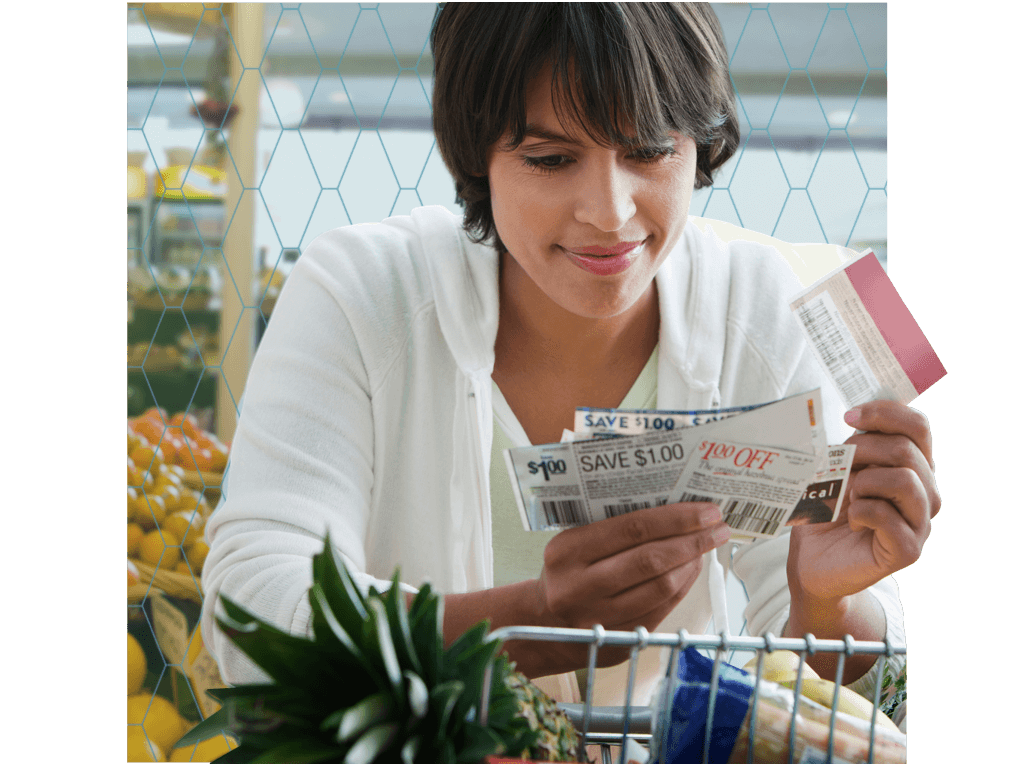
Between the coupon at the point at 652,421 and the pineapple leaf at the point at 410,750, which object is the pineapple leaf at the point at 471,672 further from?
the coupon at the point at 652,421

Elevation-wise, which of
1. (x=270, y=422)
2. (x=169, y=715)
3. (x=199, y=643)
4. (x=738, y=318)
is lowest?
(x=169, y=715)

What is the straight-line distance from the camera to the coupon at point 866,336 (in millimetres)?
582

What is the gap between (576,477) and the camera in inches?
21.3

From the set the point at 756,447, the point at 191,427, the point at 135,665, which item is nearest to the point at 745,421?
the point at 756,447

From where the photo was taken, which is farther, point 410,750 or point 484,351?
point 484,351

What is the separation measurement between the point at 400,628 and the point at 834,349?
41 cm

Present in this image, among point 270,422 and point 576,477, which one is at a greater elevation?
point 270,422

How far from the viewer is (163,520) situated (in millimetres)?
1594

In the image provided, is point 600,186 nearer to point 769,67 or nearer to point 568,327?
point 568,327

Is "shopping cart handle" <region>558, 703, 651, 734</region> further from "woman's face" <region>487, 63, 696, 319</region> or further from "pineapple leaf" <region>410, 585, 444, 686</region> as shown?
"woman's face" <region>487, 63, 696, 319</region>

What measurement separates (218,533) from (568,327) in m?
0.46

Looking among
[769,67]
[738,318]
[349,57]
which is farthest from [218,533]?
[769,67]

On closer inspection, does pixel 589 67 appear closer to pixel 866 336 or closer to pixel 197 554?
pixel 866 336

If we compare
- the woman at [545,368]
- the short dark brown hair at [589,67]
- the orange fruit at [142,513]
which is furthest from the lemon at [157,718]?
the short dark brown hair at [589,67]
